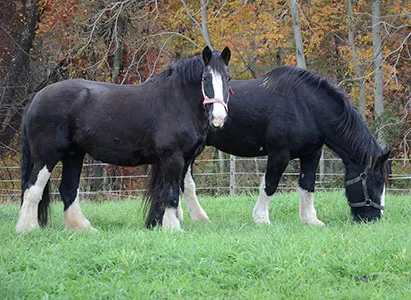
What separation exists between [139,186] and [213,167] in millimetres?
2633

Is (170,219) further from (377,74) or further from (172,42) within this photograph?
(172,42)

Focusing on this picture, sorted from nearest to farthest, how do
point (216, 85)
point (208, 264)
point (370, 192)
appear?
point (208, 264)
point (216, 85)
point (370, 192)

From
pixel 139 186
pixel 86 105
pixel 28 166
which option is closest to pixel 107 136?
pixel 86 105

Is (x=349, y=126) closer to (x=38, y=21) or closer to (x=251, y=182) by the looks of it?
(x=251, y=182)

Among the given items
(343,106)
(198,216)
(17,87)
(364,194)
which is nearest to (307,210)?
(364,194)

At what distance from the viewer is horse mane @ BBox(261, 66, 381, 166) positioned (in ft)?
29.6

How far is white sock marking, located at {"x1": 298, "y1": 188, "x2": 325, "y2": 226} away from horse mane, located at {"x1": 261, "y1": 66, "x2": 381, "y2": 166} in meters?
0.92

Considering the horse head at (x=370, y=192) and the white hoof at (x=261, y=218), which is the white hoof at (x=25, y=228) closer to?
the white hoof at (x=261, y=218)

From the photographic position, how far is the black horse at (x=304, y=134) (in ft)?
29.4

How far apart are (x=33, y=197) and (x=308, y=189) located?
152 inches

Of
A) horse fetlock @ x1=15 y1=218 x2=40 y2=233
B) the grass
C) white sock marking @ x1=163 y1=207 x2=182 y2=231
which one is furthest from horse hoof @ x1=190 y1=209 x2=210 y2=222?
horse fetlock @ x1=15 y1=218 x2=40 y2=233

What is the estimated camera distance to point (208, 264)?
6.06 meters

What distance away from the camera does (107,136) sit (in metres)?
8.25

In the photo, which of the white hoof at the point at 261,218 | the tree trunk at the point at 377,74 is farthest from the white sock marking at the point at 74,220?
the tree trunk at the point at 377,74
